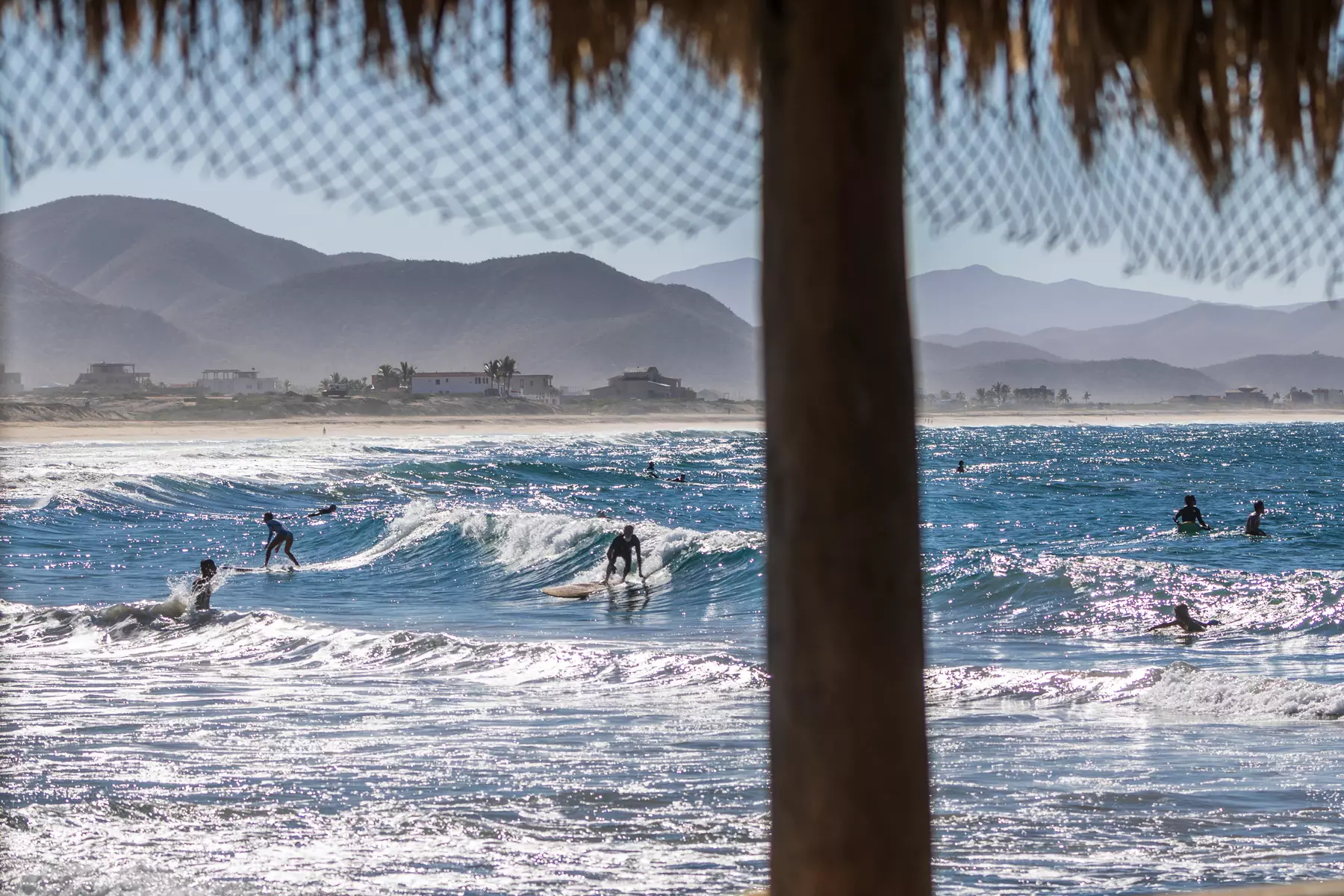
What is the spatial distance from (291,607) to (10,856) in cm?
1181

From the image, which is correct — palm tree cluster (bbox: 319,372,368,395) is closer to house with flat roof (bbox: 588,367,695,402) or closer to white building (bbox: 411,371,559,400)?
white building (bbox: 411,371,559,400)

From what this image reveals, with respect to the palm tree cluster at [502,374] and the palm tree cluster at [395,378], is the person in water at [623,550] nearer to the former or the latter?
the palm tree cluster at [502,374]

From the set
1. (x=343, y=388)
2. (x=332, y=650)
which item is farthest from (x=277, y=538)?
(x=343, y=388)

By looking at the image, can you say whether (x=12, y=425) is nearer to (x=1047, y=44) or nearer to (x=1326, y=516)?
(x=1326, y=516)

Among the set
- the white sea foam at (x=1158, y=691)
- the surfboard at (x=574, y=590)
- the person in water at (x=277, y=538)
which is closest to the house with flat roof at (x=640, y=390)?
the person in water at (x=277, y=538)

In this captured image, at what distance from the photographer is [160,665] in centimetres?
1238

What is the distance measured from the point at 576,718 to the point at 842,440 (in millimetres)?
8552

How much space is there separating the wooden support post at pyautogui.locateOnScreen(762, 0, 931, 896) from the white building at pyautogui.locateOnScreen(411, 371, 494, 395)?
132 m

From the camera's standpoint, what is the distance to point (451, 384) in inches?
5359

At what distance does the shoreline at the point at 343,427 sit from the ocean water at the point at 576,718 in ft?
156

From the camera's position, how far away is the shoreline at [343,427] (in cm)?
7575

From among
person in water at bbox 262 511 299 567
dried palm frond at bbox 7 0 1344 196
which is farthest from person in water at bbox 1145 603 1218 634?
person in water at bbox 262 511 299 567

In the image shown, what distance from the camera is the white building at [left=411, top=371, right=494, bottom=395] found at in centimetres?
13538

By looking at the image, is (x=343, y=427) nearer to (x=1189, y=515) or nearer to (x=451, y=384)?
(x=451, y=384)
